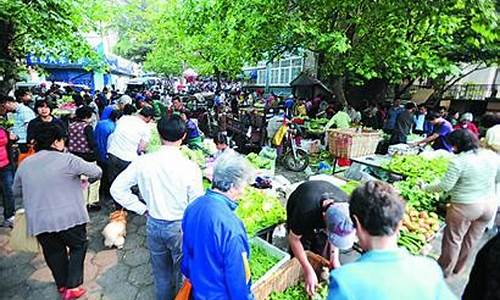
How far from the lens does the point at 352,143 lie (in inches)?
215

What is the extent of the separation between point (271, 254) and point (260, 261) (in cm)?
15

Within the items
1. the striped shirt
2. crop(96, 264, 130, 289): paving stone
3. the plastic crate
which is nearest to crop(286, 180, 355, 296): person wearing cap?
the plastic crate

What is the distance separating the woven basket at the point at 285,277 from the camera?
2724 mm

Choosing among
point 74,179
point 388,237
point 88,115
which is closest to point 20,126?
point 88,115

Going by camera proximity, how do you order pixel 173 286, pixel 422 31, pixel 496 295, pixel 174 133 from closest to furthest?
pixel 496 295, pixel 174 133, pixel 173 286, pixel 422 31

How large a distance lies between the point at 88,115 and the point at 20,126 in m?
1.59

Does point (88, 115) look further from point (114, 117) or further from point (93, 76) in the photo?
point (93, 76)

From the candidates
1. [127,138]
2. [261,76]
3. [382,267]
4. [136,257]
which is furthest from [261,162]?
[261,76]

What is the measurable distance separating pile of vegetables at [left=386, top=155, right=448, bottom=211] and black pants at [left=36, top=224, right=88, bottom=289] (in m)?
3.94

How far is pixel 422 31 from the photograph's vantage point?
26.2 ft

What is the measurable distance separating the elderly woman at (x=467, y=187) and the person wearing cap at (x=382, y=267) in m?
2.47

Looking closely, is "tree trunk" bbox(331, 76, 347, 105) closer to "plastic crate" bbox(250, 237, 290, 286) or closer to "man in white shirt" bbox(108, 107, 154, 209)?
"man in white shirt" bbox(108, 107, 154, 209)

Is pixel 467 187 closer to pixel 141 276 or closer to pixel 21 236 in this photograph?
pixel 141 276

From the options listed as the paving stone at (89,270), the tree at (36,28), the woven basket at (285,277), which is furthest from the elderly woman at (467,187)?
the tree at (36,28)
